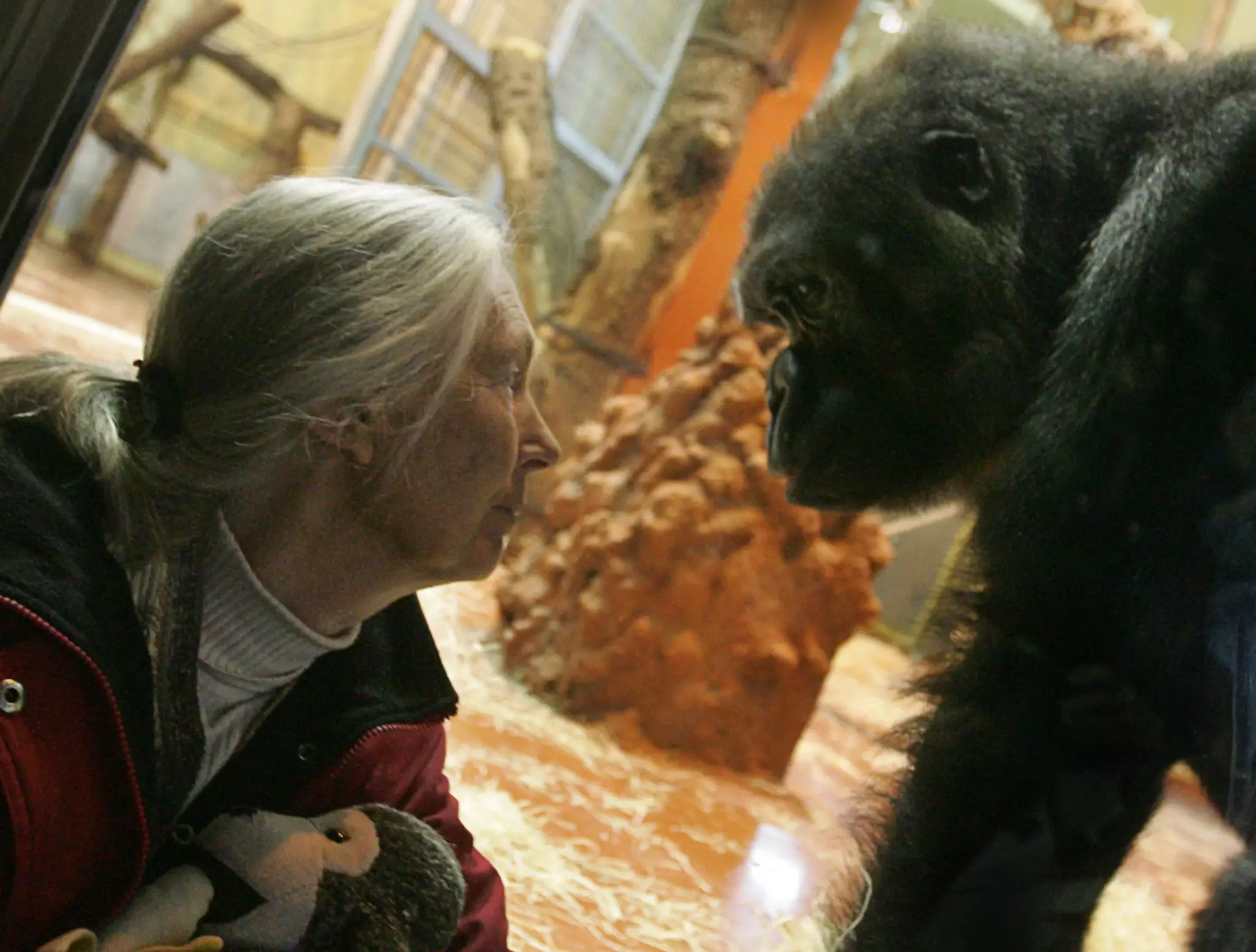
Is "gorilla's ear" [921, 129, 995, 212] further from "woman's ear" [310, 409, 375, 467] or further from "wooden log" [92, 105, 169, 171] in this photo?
"wooden log" [92, 105, 169, 171]

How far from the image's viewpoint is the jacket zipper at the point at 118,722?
0.82 metres

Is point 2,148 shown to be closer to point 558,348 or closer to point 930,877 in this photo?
point 930,877

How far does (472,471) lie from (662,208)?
2.47 m

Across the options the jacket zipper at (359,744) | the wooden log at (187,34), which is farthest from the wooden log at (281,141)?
the jacket zipper at (359,744)

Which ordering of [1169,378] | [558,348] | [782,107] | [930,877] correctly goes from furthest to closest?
1. [558,348]
2. [782,107]
3. [930,877]
4. [1169,378]

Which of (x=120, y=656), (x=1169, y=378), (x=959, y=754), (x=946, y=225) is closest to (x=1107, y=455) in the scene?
(x=1169, y=378)

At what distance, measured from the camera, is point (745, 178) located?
2354 mm

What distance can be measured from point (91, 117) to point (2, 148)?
13 cm

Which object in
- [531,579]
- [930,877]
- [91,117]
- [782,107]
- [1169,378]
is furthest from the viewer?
[531,579]

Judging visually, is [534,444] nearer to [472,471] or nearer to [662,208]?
[472,471]

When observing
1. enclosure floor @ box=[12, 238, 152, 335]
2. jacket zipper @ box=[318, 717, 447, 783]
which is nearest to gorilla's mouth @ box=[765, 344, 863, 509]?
jacket zipper @ box=[318, 717, 447, 783]

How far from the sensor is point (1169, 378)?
706 mm

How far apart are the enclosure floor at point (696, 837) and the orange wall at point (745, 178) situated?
3.24 feet

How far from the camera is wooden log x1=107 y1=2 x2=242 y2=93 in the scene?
1.60 m
